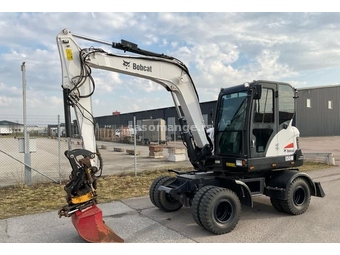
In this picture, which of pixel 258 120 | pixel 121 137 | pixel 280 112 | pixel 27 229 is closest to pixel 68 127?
pixel 27 229

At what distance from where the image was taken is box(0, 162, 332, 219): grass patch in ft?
22.1

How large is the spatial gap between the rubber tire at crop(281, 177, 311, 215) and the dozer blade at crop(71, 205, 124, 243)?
339 centimetres

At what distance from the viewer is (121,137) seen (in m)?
33.0

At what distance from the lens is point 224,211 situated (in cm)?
536

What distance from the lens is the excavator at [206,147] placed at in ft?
15.4

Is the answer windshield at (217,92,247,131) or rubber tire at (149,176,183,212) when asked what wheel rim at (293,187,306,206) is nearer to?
windshield at (217,92,247,131)

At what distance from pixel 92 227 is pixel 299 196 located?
428 cm

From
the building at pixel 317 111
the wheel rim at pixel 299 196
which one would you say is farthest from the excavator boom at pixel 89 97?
the building at pixel 317 111

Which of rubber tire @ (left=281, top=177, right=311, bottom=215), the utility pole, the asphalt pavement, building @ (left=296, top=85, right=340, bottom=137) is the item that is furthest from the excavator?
building @ (left=296, top=85, right=340, bottom=137)

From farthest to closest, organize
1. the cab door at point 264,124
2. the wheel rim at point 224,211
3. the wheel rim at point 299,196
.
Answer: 1. the wheel rim at point 299,196
2. the cab door at point 264,124
3. the wheel rim at point 224,211

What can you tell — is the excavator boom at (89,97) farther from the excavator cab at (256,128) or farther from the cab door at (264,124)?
the cab door at (264,124)

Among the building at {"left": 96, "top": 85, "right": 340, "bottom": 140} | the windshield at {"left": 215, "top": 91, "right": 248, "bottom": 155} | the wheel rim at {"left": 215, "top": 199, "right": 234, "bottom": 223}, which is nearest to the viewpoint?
the wheel rim at {"left": 215, "top": 199, "right": 234, "bottom": 223}

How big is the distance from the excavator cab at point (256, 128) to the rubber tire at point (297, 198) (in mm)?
427

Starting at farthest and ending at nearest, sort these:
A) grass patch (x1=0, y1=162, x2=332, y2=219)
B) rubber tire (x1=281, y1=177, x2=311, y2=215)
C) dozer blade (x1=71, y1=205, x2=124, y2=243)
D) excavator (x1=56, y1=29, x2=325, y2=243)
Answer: grass patch (x1=0, y1=162, x2=332, y2=219) < rubber tire (x1=281, y1=177, x2=311, y2=215) < excavator (x1=56, y1=29, x2=325, y2=243) < dozer blade (x1=71, y1=205, x2=124, y2=243)
